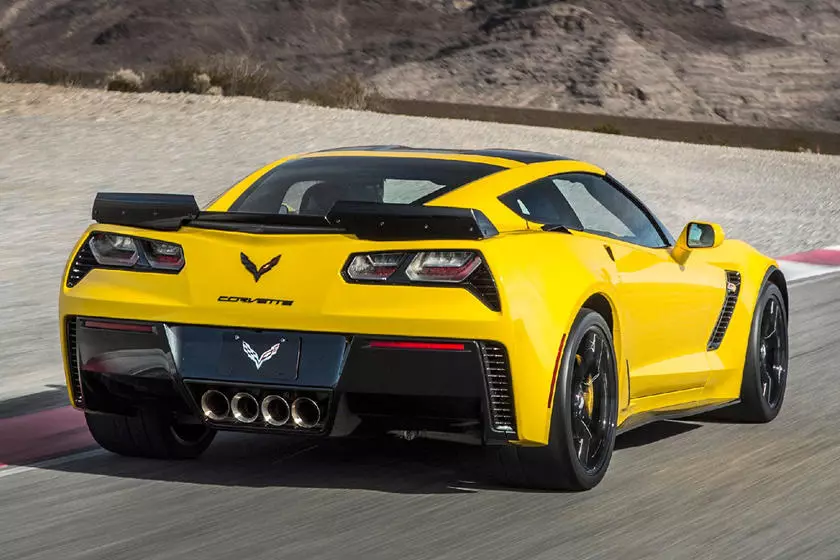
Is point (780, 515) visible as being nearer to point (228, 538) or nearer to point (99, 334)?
point (228, 538)

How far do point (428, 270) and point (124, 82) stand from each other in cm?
4012

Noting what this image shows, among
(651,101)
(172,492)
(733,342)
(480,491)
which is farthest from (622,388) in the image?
(651,101)

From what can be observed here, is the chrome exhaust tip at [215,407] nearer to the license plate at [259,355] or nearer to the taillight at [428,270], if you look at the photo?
the license plate at [259,355]

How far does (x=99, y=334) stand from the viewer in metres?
6.91

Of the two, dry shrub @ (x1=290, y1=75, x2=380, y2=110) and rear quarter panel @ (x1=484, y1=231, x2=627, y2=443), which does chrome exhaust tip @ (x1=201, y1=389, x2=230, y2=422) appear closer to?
rear quarter panel @ (x1=484, y1=231, x2=627, y2=443)

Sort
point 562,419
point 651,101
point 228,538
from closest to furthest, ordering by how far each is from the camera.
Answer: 1. point 228,538
2. point 562,419
3. point 651,101

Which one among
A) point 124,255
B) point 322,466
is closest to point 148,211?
point 124,255

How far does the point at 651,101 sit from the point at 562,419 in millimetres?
99943

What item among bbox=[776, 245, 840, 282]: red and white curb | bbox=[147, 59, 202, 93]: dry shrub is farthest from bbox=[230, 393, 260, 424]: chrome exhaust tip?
bbox=[147, 59, 202, 93]: dry shrub

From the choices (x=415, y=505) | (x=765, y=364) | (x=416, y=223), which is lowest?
(x=765, y=364)

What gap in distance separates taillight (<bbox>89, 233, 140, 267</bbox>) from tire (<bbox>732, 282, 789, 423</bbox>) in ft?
10.7

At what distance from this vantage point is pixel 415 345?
21.3 ft

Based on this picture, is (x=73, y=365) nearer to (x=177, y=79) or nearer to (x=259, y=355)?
(x=259, y=355)

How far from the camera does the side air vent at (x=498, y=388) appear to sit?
21.4 feet
